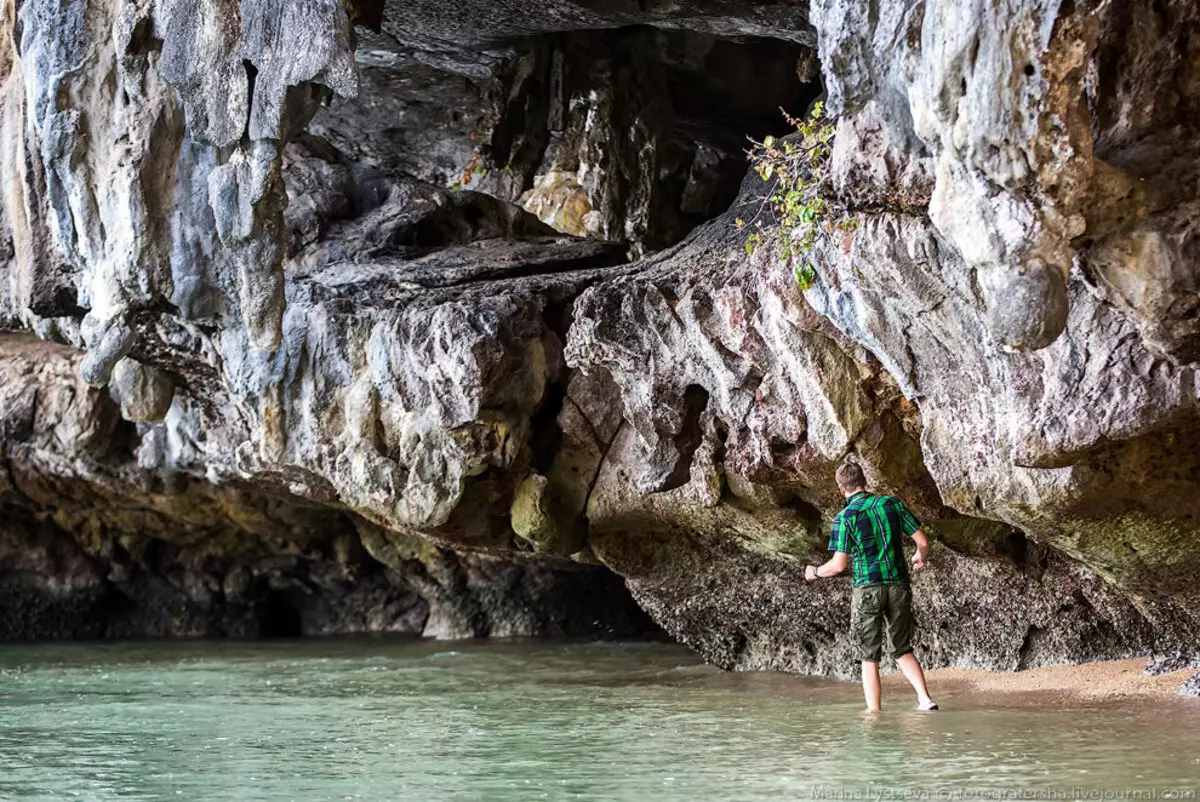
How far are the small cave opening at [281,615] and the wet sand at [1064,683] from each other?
11.4 meters

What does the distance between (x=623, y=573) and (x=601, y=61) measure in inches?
188

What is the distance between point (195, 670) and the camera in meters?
13.8

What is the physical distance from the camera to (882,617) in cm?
796

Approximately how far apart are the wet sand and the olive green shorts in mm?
1017

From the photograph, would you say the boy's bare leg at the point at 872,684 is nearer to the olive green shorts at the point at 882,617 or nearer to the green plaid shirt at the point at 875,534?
the olive green shorts at the point at 882,617

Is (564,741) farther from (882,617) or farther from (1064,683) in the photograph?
(1064,683)

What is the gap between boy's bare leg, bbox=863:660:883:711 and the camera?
8.04m

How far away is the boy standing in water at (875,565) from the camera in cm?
787

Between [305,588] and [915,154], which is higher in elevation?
[915,154]

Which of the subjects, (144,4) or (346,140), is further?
(346,140)

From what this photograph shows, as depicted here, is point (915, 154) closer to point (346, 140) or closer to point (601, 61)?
point (601, 61)

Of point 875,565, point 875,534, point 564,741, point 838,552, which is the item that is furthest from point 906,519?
point 564,741

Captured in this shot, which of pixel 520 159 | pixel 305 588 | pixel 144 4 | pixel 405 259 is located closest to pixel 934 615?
pixel 405 259

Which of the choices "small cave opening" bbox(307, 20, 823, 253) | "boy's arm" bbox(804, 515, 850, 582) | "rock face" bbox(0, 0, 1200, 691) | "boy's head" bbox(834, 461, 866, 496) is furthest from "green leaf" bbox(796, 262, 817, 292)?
"small cave opening" bbox(307, 20, 823, 253)
